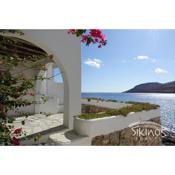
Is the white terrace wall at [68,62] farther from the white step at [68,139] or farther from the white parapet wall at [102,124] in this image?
the white step at [68,139]

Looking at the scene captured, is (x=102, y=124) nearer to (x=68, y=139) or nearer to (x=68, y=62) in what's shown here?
(x=68, y=139)

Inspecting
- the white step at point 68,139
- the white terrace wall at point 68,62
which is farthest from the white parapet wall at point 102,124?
the white terrace wall at point 68,62

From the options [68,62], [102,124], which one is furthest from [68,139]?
[68,62]

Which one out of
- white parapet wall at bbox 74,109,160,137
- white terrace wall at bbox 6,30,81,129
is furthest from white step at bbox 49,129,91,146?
white terrace wall at bbox 6,30,81,129

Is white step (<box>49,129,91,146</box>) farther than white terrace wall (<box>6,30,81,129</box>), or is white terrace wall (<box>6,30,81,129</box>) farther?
white terrace wall (<box>6,30,81,129</box>)

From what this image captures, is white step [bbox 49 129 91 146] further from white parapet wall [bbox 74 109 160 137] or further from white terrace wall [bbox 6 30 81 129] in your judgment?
white terrace wall [bbox 6 30 81 129]
